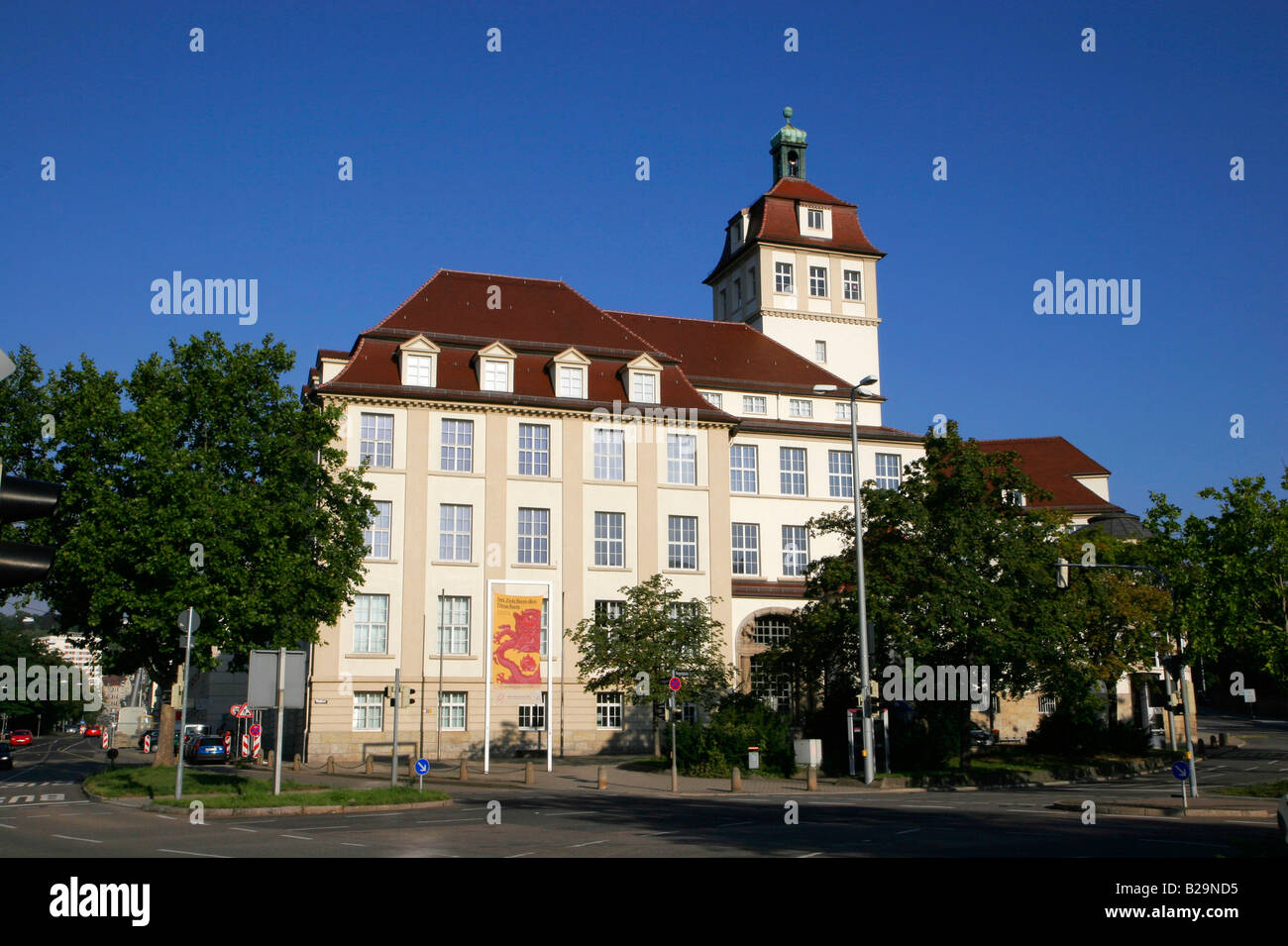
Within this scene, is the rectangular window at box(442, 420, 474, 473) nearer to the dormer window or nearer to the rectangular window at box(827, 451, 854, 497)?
the dormer window

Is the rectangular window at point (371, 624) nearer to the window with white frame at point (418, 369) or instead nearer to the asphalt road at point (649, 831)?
the window with white frame at point (418, 369)

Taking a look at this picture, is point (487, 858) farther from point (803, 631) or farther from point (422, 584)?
point (422, 584)

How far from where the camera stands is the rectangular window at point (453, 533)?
49719 millimetres

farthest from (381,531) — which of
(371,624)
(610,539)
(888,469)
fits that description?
(888,469)

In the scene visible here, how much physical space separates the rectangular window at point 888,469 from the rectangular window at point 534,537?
20159 mm

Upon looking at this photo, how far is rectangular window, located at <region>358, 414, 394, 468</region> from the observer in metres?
49.5

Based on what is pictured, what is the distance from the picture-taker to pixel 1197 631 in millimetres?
32531

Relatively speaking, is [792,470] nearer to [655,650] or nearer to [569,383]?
[569,383]

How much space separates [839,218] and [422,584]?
36.9 meters

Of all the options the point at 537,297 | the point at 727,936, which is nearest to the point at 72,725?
the point at 537,297

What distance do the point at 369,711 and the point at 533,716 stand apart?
23.6ft

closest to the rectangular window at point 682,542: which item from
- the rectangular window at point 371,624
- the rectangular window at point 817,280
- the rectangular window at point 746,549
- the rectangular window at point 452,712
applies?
the rectangular window at point 746,549

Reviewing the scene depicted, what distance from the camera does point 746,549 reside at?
187 ft

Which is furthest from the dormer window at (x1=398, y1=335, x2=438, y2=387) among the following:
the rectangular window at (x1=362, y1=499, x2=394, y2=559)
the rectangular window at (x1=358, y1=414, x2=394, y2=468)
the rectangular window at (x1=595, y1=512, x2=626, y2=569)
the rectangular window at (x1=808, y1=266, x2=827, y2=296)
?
the rectangular window at (x1=808, y1=266, x2=827, y2=296)
